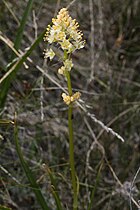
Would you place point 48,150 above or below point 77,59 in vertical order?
below

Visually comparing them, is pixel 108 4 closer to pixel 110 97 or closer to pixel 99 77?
pixel 99 77

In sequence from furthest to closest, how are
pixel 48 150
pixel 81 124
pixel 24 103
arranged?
pixel 81 124 < pixel 48 150 < pixel 24 103

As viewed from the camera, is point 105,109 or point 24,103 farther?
point 105,109

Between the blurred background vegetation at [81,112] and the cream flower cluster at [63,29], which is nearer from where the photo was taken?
the cream flower cluster at [63,29]

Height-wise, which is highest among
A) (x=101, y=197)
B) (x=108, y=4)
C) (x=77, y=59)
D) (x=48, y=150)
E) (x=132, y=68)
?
(x=108, y=4)

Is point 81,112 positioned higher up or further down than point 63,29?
further down

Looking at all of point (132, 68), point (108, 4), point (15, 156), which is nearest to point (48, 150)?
point (15, 156)

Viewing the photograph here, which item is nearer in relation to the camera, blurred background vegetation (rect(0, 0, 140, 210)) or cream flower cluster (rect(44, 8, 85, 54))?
cream flower cluster (rect(44, 8, 85, 54))

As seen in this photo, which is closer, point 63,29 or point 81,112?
point 63,29
